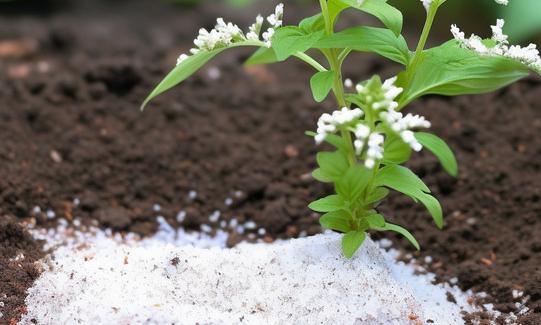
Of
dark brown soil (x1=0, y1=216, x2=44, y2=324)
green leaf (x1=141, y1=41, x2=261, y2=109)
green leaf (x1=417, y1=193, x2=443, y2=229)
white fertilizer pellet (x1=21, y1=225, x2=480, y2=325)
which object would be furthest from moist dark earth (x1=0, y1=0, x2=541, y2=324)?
green leaf (x1=141, y1=41, x2=261, y2=109)

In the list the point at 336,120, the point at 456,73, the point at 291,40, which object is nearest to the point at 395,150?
the point at 336,120

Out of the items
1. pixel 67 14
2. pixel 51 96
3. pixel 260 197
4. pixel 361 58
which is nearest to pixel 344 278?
pixel 260 197

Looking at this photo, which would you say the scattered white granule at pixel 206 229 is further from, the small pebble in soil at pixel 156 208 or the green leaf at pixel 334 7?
the green leaf at pixel 334 7

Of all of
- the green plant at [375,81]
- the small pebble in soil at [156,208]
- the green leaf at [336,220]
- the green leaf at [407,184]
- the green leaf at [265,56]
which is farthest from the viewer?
the small pebble in soil at [156,208]

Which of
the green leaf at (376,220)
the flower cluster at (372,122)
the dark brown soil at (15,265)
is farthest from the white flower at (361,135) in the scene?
the dark brown soil at (15,265)

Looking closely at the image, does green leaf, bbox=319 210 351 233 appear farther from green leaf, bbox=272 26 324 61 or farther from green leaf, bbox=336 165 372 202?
green leaf, bbox=272 26 324 61

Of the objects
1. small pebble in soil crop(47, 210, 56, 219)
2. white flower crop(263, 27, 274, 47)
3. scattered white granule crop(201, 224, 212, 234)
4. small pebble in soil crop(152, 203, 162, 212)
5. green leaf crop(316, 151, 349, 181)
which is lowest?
green leaf crop(316, 151, 349, 181)

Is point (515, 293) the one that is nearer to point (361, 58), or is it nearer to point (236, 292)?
point (236, 292)

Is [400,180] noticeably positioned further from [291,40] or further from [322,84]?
[291,40]
